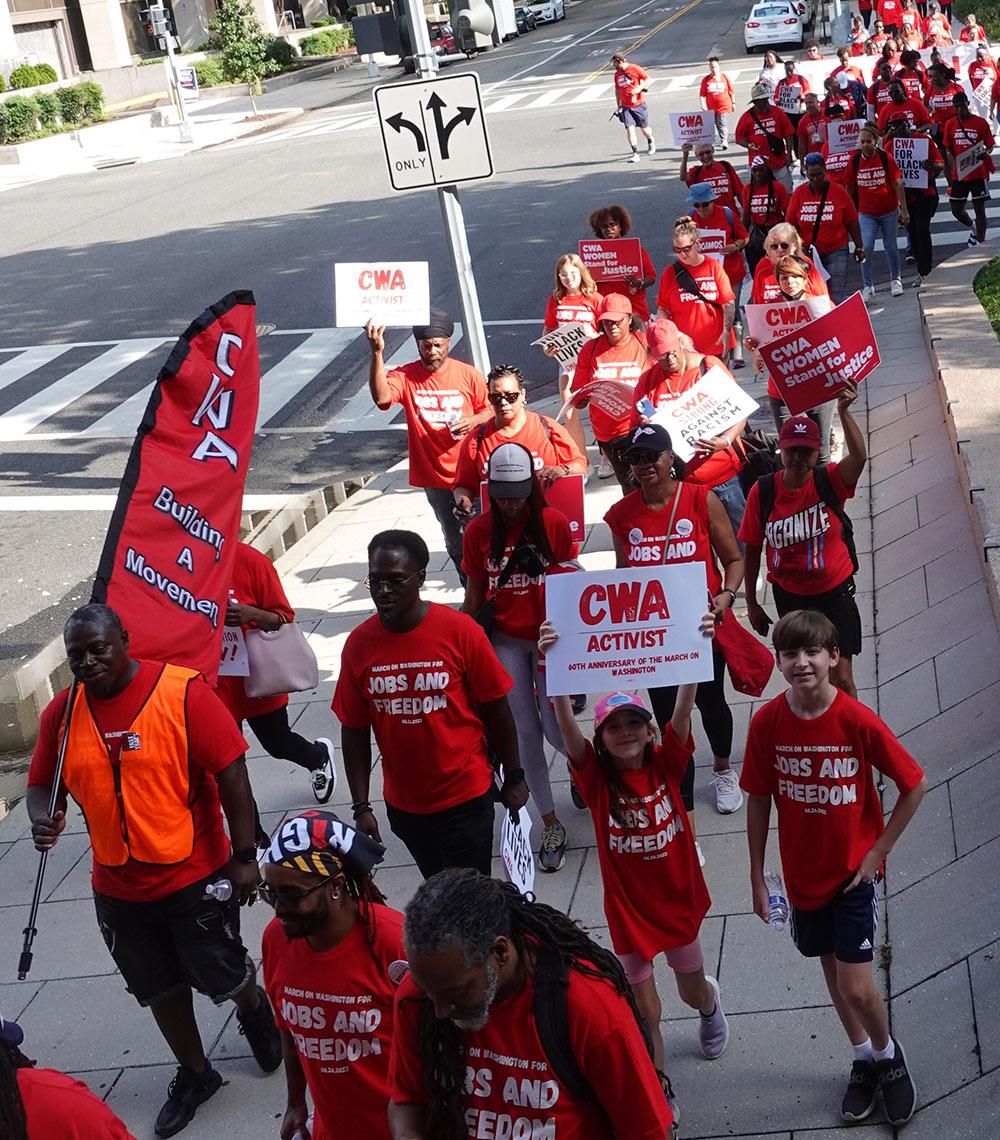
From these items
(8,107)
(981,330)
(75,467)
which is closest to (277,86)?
(8,107)

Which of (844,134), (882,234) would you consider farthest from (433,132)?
(844,134)

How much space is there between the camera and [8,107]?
4409 centimetres

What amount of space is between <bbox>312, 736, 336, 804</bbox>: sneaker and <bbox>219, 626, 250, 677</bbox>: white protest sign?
0.93 m

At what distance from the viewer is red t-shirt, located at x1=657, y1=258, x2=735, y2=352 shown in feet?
38.1

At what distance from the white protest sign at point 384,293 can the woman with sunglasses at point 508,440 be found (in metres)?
1.52

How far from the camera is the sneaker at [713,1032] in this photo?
5.29 m

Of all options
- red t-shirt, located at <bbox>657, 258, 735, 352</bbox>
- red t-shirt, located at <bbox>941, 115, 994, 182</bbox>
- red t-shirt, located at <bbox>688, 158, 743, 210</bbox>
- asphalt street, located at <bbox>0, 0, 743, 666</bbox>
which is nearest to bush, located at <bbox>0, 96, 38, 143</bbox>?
asphalt street, located at <bbox>0, 0, 743, 666</bbox>

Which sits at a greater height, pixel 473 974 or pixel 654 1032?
pixel 473 974

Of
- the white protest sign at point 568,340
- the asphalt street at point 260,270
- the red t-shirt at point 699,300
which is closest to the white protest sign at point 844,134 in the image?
the asphalt street at point 260,270

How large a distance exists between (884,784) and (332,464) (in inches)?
327

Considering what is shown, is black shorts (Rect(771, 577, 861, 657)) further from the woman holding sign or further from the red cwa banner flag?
the red cwa banner flag

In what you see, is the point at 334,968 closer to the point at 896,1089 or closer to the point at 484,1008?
the point at 484,1008

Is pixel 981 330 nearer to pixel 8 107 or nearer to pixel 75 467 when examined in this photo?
pixel 75 467

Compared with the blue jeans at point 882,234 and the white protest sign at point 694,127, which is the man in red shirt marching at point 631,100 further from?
the blue jeans at point 882,234
